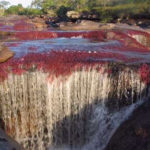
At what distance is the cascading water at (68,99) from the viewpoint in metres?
9.90

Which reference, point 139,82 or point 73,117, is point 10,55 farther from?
point 139,82

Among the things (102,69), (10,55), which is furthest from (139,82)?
(10,55)

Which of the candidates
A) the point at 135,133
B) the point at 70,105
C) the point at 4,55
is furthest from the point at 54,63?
the point at 135,133

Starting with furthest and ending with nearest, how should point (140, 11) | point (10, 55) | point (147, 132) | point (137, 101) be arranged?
1. point (140, 11)
2. point (10, 55)
3. point (137, 101)
4. point (147, 132)

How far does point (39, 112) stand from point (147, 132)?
3.73 metres

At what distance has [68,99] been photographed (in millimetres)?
10172

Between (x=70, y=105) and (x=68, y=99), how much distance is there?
212mm

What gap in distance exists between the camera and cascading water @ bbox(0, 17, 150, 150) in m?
9.90

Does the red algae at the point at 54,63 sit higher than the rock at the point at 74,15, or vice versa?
the red algae at the point at 54,63

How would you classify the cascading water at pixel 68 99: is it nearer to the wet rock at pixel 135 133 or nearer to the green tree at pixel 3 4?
the wet rock at pixel 135 133

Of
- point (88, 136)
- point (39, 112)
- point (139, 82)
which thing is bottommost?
point (88, 136)

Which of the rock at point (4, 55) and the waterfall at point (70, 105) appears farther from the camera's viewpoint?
the rock at point (4, 55)

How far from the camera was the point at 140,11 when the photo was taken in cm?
3694

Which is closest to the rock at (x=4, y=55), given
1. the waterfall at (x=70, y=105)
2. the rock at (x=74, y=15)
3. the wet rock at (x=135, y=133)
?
the waterfall at (x=70, y=105)
